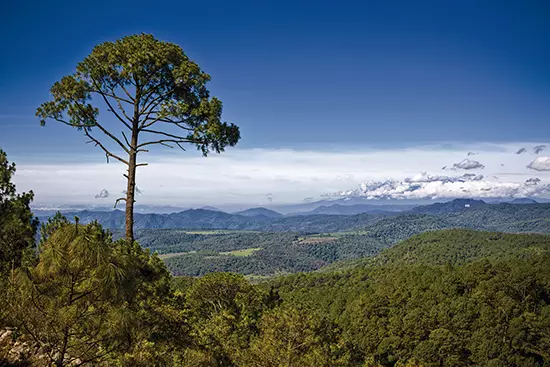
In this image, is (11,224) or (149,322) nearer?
(149,322)

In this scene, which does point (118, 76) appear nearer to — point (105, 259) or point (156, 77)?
point (156, 77)

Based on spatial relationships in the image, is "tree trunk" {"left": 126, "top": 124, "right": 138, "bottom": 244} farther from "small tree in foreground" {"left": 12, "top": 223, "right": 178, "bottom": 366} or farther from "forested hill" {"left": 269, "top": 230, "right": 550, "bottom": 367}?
"forested hill" {"left": 269, "top": 230, "right": 550, "bottom": 367}

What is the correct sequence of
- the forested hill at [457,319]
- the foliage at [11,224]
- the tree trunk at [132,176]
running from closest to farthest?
the tree trunk at [132,176], the foliage at [11,224], the forested hill at [457,319]

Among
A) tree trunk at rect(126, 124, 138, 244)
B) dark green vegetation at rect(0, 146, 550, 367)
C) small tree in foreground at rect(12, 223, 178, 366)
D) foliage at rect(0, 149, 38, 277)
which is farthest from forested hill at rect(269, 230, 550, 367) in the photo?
small tree in foreground at rect(12, 223, 178, 366)

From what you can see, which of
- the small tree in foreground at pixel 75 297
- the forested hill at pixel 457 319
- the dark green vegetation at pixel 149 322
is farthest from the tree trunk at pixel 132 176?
the forested hill at pixel 457 319

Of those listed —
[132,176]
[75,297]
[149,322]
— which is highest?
[132,176]

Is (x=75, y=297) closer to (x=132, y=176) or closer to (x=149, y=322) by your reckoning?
(x=149, y=322)

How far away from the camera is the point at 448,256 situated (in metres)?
193

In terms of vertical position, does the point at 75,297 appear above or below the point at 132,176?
below

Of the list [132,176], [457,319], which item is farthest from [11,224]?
[457,319]

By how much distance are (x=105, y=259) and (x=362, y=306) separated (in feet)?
188

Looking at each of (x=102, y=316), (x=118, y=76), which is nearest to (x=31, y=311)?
(x=102, y=316)

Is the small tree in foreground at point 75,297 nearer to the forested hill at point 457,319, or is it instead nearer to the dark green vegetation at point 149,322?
the dark green vegetation at point 149,322

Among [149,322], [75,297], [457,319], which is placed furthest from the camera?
[457,319]
